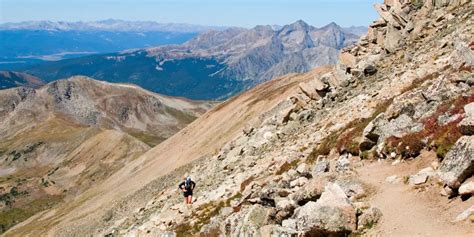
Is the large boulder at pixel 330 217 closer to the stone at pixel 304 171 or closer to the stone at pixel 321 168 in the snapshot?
the stone at pixel 304 171

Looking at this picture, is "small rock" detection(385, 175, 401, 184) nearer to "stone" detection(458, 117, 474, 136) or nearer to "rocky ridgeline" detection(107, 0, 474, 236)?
"rocky ridgeline" detection(107, 0, 474, 236)

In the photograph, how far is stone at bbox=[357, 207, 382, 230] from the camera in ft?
63.0

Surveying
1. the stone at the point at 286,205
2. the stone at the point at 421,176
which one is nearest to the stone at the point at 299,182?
the stone at the point at 286,205

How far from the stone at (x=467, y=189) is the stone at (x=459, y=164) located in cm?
40

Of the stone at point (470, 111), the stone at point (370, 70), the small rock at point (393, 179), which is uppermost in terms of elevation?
the stone at point (470, 111)

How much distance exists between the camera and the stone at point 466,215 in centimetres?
1708

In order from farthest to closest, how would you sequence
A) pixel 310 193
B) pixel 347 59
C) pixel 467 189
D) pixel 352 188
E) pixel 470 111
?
pixel 347 59 → pixel 352 188 → pixel 310 193 → pixel 470 111 → pixel 467 189

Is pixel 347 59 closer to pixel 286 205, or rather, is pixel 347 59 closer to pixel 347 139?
pixel 347 139

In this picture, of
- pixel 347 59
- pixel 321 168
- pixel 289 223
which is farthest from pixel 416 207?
pixel 347 59

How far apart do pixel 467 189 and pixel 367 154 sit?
8.99 meters

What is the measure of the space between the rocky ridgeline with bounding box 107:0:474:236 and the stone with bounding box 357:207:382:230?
0.04 meters

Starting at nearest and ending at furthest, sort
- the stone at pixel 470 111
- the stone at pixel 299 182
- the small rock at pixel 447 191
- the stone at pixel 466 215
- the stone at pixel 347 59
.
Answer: the stone at pixel 466 215 < the small rock at pixel 447 191 < the stone at pixel 470 111 < the stone at pixel 299 182 < the stone at pixel 347 59

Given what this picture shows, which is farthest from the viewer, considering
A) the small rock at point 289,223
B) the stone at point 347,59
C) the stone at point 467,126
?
the stone at point 347,59

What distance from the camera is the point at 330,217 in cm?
1911
